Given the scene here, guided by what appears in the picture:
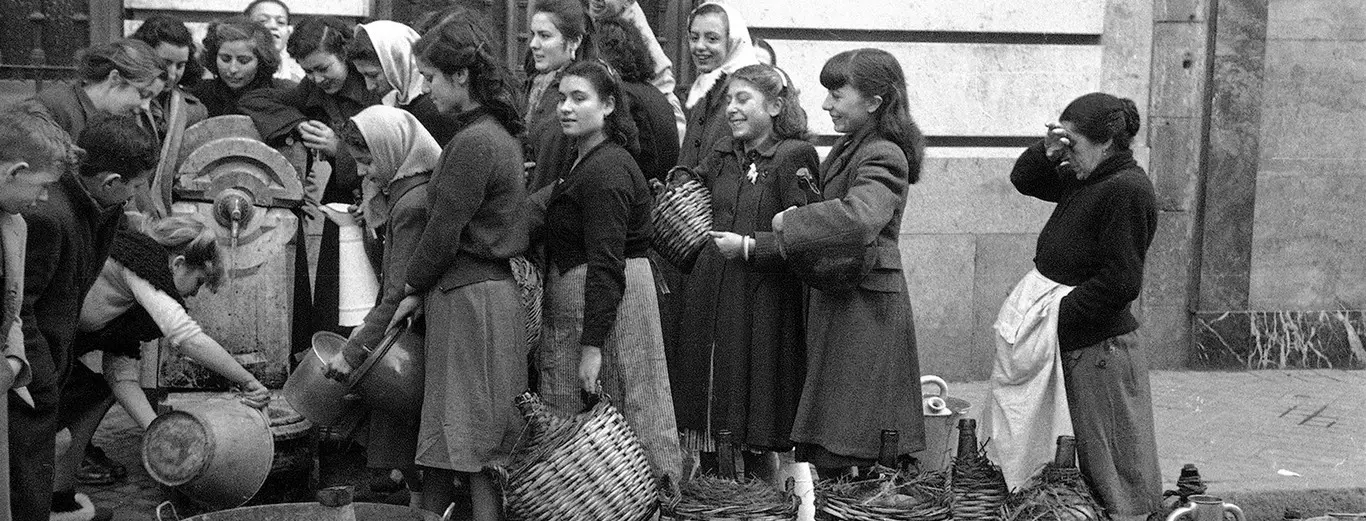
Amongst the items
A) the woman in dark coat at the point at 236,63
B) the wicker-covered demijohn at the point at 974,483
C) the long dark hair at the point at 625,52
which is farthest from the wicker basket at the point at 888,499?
the woman in dark coat at the point at 236,63

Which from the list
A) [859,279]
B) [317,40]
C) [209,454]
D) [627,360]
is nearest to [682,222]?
[627,360]

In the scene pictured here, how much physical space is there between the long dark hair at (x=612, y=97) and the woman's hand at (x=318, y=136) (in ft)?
4.05

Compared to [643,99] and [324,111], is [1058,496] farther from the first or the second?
[324,111]

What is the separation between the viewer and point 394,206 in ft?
17.4

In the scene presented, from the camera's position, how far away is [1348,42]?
357 inches

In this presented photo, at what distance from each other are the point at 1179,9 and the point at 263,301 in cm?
521

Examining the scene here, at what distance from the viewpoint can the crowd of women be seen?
16.6 feet

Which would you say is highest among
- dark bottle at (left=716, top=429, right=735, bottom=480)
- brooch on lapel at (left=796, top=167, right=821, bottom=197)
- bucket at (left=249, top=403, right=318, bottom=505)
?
brooch on lapel at (left=796, top=167, right=821, bottom=197)

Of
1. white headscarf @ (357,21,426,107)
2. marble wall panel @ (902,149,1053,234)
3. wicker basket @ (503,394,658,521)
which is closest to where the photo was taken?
wicker basket @ (503,394,658,521)

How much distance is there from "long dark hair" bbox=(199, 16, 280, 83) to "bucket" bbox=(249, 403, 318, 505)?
64.9 inches

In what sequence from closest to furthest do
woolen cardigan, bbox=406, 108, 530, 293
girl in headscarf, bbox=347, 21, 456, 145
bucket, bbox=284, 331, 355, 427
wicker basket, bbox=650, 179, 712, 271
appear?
woolen cardigan, bbox=406, 108, 530, 293, bucket, bbox=284, 331, 355, 427, wicker basket, bbox=650, 179, 712, 271, girl in headscarf, bbox=347, 21, 456, 145

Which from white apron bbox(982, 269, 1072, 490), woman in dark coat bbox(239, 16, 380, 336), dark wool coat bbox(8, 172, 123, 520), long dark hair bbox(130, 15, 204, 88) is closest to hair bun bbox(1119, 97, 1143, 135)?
white apron bbox(982, 269, 1072, 490)

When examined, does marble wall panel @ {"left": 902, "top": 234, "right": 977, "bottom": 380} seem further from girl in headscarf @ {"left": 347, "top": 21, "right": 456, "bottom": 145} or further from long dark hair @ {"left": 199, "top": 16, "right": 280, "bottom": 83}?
long dark hair @ {"left": 199, "top": 16, "right": 280, "bottom": 83}

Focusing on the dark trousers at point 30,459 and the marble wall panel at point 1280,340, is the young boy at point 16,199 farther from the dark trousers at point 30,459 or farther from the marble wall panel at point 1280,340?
the marble wall panel at point 1280,340
